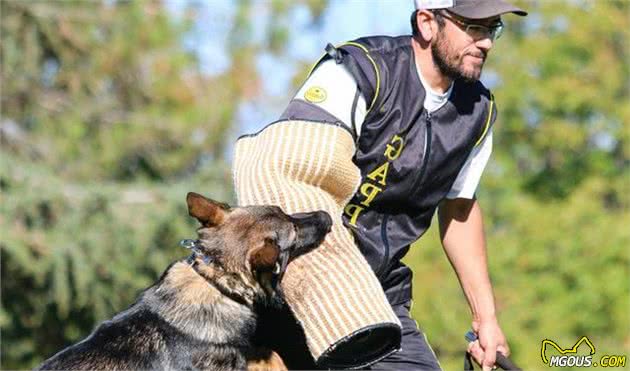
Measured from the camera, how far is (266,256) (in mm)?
5012

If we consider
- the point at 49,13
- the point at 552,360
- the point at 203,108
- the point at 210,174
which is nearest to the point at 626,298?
the point at 203,108

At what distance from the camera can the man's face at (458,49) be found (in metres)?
5.57

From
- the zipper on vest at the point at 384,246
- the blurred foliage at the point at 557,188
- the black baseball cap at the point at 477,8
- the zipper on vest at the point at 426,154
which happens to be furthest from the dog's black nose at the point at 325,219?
the blurred foliage at the point at 557,188

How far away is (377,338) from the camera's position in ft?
15.9

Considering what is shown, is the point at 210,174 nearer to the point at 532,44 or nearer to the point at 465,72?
the point at 465,72

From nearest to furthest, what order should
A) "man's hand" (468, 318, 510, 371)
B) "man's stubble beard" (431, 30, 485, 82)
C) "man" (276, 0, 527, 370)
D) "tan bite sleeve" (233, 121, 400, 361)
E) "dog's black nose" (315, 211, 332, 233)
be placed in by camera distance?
"tan bite sleeve" (233, 121, 400, 361)
"dog's black nose" (315, 211, 332, 233)
"man" (276, 0, 527, 370)
"man's stubble beard" (431, 30, 485, 82)
"man's hand" (468, 318, 510, 371)

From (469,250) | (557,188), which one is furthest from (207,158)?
(469,250)

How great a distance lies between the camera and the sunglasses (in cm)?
562

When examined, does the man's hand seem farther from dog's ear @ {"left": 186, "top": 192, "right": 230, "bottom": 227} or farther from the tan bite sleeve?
dog's ear @ {"left": 186, "top": 192, "right": 230, "bottom": 227}

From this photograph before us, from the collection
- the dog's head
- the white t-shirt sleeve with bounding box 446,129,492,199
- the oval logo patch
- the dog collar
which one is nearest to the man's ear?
the white t-shirt sleeve with bounding box 446,129,492,199

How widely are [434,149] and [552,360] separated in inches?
55.2

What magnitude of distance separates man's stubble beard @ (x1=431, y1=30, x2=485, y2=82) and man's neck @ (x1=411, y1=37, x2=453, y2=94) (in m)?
0.02

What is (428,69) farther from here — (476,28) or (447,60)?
(476,28)

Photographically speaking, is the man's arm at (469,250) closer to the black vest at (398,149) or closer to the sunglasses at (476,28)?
the black vest at (398,149)
